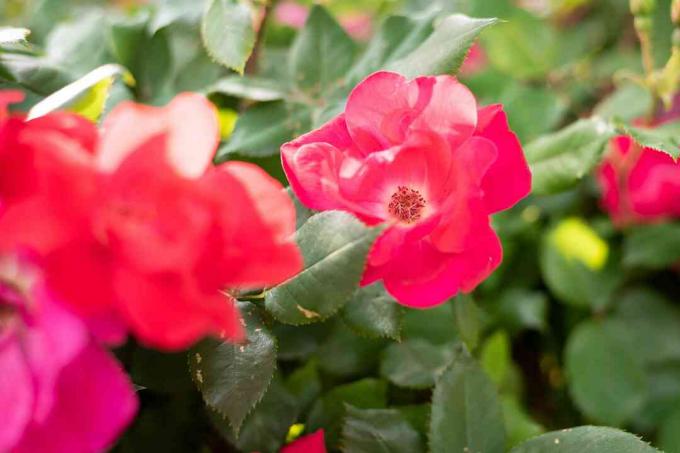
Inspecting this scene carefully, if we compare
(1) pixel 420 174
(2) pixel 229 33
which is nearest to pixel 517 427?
(1) pixel 420 174

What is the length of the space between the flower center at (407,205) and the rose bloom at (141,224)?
0.15 m

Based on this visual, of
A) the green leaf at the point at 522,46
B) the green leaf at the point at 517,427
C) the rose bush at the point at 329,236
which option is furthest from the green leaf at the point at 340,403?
the green leaf at the point at 522,46

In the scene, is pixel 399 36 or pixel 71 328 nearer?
pixel 71 328

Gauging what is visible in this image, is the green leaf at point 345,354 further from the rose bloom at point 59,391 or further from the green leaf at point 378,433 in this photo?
the rose bloom at point 59,391

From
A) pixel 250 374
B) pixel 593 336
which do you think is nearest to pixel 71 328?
pixel 250 374

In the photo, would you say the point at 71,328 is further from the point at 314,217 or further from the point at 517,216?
the point at 517,216

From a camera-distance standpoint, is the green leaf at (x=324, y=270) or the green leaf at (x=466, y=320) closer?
the green leaf at (x=324, y=270)

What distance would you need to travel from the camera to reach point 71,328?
0.29 metres

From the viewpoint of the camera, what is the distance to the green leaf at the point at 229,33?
0.53m

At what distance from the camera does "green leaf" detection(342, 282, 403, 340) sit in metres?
0.49

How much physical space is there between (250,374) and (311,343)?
0.53ft

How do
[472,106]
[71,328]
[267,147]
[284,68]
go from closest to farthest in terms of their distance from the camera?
[71,328] → [472,106] → [267,147] → [284,68]

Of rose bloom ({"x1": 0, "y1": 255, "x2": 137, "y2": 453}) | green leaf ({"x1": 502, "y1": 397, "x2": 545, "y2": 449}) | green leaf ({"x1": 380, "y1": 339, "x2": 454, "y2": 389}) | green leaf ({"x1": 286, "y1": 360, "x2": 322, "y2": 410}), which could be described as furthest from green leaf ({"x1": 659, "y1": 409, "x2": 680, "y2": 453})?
rose bloom ({"x1": 0, "y1": 255, "x2": 137, "y2": 453})

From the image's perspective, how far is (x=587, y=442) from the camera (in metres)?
0.47
